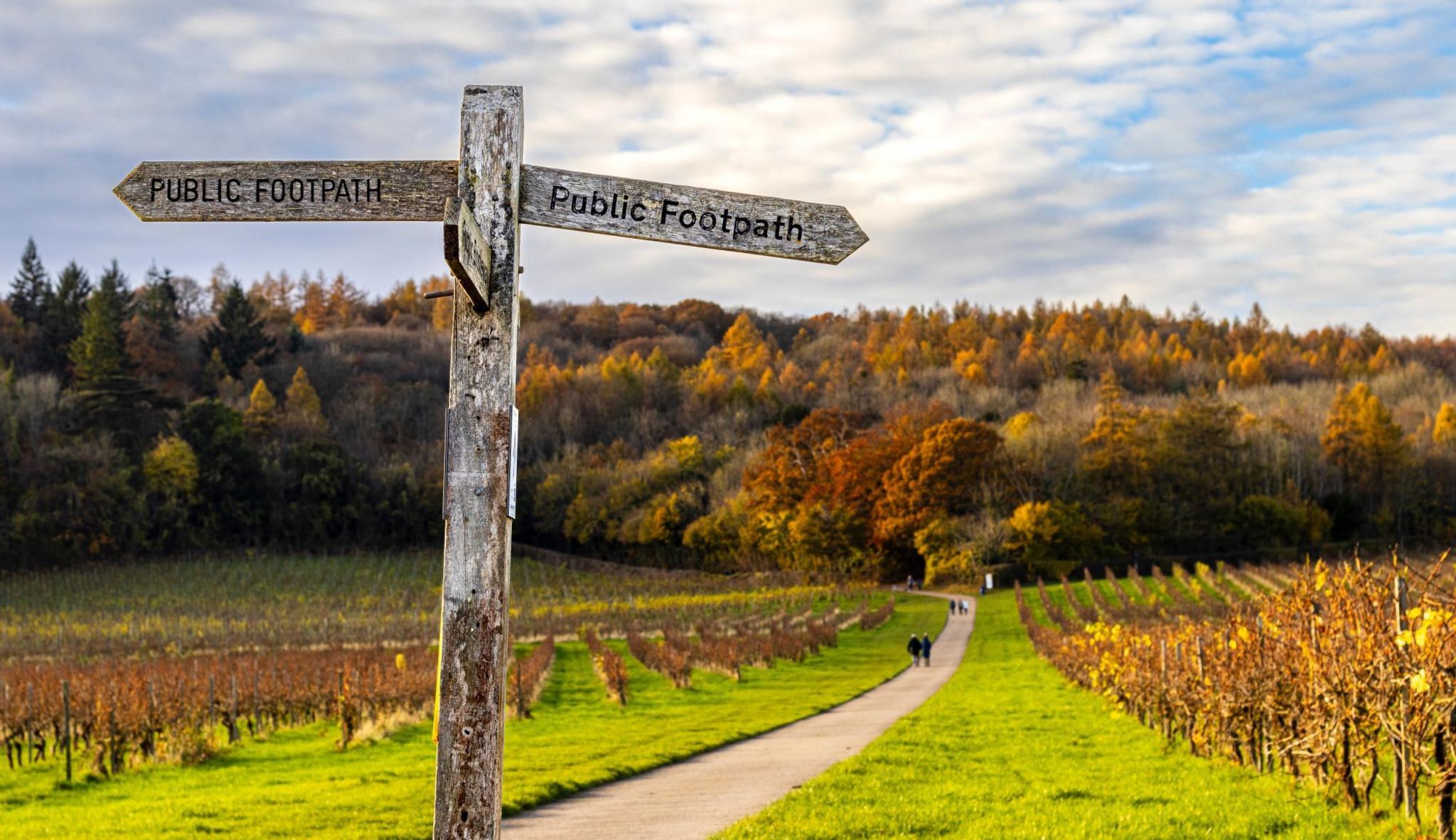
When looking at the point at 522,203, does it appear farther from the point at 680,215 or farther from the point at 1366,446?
the point at 1366,446

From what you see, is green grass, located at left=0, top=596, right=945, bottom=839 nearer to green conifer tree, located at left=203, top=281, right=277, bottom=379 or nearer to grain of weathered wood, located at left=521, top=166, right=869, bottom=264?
grain of weathered wood, located at left=521, top=166, right=869, bottom=264

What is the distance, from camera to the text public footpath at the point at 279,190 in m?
4.51

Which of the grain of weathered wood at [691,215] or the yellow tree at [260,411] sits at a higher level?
the yellow tree at [260,411]

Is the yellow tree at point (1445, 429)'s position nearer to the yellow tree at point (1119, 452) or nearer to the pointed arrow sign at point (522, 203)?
the yellow tree at point (1119, 452)

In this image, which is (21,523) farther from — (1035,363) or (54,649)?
(1035,363)

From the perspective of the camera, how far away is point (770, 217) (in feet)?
14.4

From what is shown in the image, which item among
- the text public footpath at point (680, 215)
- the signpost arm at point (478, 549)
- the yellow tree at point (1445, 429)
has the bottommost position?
the signpost arm at point (478, 549)

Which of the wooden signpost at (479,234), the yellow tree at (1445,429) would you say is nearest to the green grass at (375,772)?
the wooden signpost at (479,234)

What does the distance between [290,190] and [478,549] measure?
5.14 ft

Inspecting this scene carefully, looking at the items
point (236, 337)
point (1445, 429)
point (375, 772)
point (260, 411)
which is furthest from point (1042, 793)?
point (236, 337)

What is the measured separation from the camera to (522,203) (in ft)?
14.3

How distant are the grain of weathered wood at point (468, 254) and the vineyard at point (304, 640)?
49.8 feet

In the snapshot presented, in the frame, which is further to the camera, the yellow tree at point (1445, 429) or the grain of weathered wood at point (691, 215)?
the yellow tree at point (1445, 429)

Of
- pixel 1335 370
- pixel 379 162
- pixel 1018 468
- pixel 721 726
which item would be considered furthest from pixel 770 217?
pixel 1335 370
